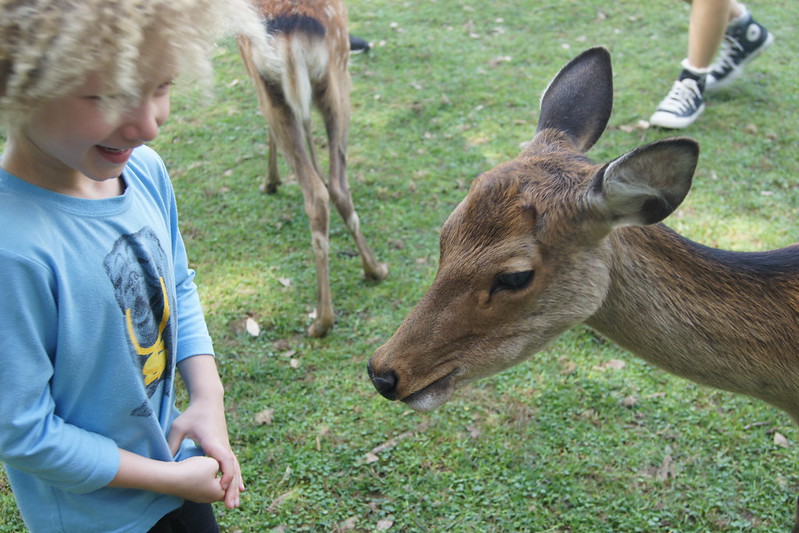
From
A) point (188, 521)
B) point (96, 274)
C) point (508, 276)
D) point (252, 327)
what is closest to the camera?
point (96, 274)

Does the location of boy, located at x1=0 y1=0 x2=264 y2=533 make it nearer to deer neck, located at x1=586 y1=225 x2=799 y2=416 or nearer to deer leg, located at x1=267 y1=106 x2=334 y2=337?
deer neck, located at x1=586 y1=225 x2=799 y2=416

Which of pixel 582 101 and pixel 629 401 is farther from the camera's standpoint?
pixel 629 401

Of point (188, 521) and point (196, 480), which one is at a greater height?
point (196, 480)

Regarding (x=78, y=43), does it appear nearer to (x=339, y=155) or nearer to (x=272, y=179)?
(x=339, y=155)

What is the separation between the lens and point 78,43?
4.16ft

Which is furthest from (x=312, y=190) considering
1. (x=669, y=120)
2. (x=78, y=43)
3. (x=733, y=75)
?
(x=733, y=75)

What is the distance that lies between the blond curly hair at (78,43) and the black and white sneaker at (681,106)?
5.26 m

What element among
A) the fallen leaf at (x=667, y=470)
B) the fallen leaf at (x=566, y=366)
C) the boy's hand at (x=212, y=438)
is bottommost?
the fallen leaf at (x=566, y=366)

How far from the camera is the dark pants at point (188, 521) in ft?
6.36

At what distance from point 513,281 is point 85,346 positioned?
4.01 ft

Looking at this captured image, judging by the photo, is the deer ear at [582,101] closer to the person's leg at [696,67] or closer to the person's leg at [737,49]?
the person's leg at [696,67]

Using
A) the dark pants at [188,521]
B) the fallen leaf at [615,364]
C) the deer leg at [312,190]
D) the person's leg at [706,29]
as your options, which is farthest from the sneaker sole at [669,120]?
the dark pants at [188,521]

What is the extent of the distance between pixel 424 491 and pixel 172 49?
7.89 ft

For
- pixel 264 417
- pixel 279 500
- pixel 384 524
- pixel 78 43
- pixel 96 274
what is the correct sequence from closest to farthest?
1. pixel 78 43
2. pixel 96 274
3. pixel 384 524
4. pixel 279 500
5. pixel 264 417
